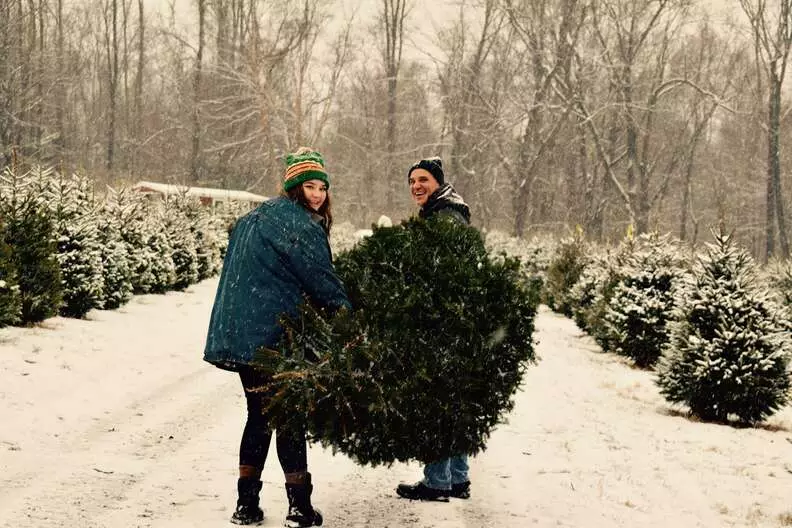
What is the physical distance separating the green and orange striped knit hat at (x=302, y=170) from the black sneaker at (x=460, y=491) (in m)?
2.27

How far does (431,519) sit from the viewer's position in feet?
14.7

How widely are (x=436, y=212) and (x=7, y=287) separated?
22.1 feet

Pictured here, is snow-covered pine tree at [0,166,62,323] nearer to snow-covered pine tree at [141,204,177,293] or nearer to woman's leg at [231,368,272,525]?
snow-covered pine tree at [141,204,177,293]

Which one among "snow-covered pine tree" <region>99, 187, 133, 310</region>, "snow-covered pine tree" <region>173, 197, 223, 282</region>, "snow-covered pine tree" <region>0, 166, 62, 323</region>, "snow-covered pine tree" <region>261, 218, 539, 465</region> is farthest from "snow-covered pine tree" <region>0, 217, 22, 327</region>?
"snow-covered pine tree" <region>173, 197, 223, 282</region>

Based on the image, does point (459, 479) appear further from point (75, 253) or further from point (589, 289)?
point (589, 289)

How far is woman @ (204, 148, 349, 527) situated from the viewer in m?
3.92

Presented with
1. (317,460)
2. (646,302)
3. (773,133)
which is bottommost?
(317,460)

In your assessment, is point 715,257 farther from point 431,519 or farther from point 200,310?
point 200,310

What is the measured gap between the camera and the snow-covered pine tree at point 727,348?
28.3ft

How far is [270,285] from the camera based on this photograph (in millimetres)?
3951

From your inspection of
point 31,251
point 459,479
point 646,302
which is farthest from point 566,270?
point 459,479

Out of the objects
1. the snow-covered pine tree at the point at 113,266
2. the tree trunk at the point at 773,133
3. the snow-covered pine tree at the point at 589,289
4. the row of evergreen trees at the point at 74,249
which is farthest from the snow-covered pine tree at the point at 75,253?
the tree trunk at the point at 773,133

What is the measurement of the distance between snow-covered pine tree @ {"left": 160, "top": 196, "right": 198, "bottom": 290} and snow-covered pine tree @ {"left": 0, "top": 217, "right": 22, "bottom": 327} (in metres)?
8.93

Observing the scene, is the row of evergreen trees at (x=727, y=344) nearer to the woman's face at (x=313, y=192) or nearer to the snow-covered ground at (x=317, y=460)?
the snow-covered ground at (x=317, y=460)
